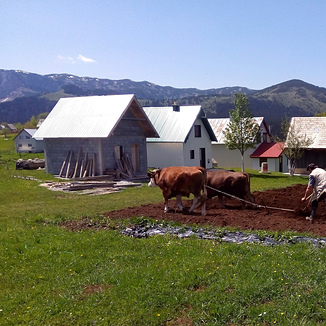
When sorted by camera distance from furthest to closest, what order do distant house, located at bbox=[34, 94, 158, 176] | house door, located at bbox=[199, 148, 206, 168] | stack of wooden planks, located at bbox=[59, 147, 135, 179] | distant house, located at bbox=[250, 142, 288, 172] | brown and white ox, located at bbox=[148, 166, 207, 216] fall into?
1. distant house, located at bbox=[250, 142, 288, 172]
2. house door, located at bbox=[199, 148, 206, 168]
3. distant house, located at bbox=[34, 94, 158, 176]
4. stack of wooden planks, located at bbox=[59, 147, 135, 179]
5. brown and white ox, located at bbox=[148, 166, 207, 216]

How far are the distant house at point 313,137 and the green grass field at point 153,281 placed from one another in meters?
31.3

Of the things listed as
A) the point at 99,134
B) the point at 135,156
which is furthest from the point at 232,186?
the point at 135,156

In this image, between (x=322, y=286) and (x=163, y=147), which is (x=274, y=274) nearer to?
(x=322, y=286)

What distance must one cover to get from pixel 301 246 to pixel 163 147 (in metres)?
30.3

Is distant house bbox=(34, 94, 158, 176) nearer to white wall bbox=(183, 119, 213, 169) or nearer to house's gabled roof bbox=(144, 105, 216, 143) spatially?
house's gabled roof bbox=(144, 105, 216, 143)

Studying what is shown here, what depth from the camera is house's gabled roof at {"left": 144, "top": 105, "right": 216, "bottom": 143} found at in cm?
3872

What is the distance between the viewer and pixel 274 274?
7.77 meters

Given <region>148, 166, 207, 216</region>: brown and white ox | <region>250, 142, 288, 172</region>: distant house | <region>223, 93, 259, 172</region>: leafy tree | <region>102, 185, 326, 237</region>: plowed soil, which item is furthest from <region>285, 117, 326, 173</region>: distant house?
<region>148, 166, 207, 216</region>: brown and white ox

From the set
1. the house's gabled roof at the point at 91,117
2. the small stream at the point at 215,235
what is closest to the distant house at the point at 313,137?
the house's gabled roof at the point at 91,117

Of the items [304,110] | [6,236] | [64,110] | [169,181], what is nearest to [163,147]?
[64,110]

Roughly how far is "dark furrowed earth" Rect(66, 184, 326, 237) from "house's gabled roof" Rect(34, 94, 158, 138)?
13.9 m

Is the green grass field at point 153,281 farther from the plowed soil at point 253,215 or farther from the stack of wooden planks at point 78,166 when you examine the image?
the stack of wooden planks at point 78,166

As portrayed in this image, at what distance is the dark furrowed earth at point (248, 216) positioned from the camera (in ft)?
38.6

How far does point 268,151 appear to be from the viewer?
46781 millimetres
